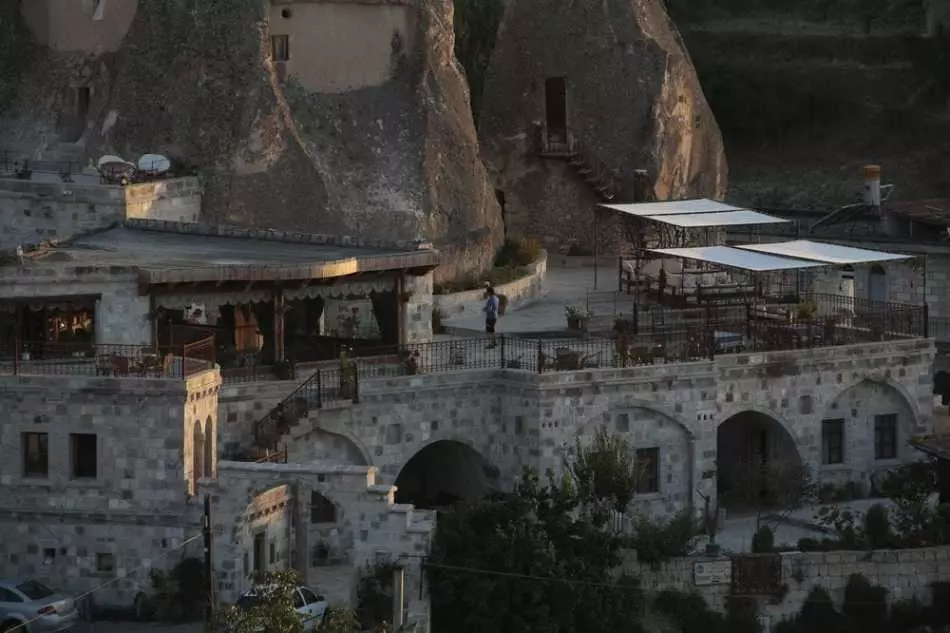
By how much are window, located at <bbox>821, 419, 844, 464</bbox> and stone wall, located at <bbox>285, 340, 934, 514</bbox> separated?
0.16 meters

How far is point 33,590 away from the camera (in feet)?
189

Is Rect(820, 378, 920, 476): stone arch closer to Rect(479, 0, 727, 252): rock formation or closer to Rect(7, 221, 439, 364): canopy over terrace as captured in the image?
Rect(7, 221, 439, 364): canopy over terrace

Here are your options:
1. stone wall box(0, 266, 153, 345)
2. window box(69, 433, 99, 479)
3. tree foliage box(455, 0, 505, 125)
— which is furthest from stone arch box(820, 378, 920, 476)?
tree foliage box(455, 0, 505, 125)

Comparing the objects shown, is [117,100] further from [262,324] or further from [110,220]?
[262,324]

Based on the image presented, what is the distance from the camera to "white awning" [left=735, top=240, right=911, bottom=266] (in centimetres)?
7081

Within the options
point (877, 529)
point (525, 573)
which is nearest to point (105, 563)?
point (525, 573)

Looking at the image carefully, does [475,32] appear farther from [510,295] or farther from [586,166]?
[510,295]

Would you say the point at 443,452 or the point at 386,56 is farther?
the point at 386,56

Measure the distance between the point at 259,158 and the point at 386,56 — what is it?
15.9 ft

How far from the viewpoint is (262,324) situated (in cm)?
6556

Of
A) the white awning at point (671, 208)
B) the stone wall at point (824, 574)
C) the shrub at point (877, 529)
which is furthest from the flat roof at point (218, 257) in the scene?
the shrub at point (877, 529)

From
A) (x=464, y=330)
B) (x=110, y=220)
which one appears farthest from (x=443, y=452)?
(x=110, y=220)

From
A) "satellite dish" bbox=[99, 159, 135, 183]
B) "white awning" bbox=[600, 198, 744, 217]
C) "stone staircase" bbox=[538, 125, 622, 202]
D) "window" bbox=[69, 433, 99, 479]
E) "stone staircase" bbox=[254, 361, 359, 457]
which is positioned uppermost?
"stone staircase" bbox=[538, 125, 622, 202]

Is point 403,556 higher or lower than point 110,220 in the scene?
lower
